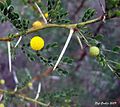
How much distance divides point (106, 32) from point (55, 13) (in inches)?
83.0

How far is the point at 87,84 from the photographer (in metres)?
3.86

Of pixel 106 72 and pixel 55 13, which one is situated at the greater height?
pixel 55 13

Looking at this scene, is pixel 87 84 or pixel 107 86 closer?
pixel 107 86

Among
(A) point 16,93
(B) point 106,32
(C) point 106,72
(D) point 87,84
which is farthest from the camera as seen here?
(D) point 87,84

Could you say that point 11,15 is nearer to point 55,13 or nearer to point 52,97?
point 55,13

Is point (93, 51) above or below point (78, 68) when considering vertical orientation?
above

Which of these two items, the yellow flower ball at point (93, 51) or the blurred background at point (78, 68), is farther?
the blurred background at point (78, 68)

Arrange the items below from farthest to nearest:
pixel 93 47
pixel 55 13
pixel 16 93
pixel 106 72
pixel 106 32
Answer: pixel 106 32 → pixel 106 72 → pixel 16 93 → pixel 55 13 → pixel 93 47

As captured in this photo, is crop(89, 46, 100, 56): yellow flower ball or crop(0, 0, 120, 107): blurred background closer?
crop(89, 46, 100, 56): yellow flower ball

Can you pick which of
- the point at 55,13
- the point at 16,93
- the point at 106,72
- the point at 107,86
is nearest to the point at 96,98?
the point at 107,86

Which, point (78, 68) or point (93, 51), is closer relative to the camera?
point (93, 51)

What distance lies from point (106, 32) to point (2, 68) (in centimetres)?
171

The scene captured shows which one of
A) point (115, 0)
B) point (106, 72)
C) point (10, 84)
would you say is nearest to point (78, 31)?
point (115, 0)

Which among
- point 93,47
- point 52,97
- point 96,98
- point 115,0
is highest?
point 115,0
